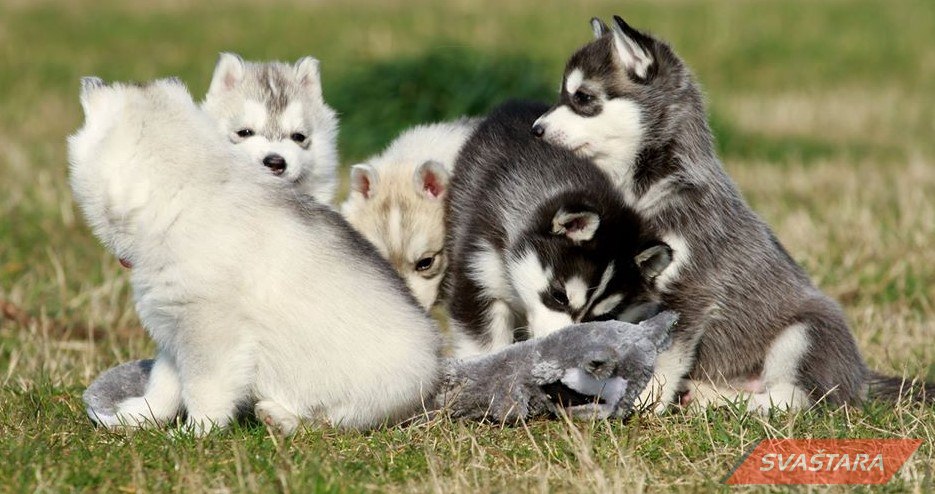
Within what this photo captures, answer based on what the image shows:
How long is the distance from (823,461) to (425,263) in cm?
233

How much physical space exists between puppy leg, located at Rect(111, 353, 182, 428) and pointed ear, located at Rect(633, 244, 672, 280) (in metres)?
2.01

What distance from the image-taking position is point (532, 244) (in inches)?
205

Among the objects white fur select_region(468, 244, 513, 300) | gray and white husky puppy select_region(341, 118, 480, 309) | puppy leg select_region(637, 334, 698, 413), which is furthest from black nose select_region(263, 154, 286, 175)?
puppy leg select_region(637, 334, 698, 413)

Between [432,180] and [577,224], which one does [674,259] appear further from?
[432,180]

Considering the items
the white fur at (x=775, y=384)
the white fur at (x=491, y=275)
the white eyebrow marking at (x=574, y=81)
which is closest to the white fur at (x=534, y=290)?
the white fur at (x=491, y=275)

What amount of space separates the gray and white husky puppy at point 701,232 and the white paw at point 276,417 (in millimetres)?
1815

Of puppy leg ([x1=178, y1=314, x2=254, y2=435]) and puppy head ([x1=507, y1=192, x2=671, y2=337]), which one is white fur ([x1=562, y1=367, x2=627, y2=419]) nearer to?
puppy head ([x1=507, y1=192, x2=671, y2=337])

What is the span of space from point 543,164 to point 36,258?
4.31 metres

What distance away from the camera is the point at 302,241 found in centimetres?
452

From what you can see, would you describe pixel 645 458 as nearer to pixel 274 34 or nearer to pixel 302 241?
pixel 302 241

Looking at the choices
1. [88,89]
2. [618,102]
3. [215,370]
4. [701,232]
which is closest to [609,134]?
[618,102]

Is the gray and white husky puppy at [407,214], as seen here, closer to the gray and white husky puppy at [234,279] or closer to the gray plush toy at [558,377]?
the gray plush toy at [558,377]

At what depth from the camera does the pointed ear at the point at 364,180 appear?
6035 millimetres

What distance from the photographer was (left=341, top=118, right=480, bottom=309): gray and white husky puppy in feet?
19.0
